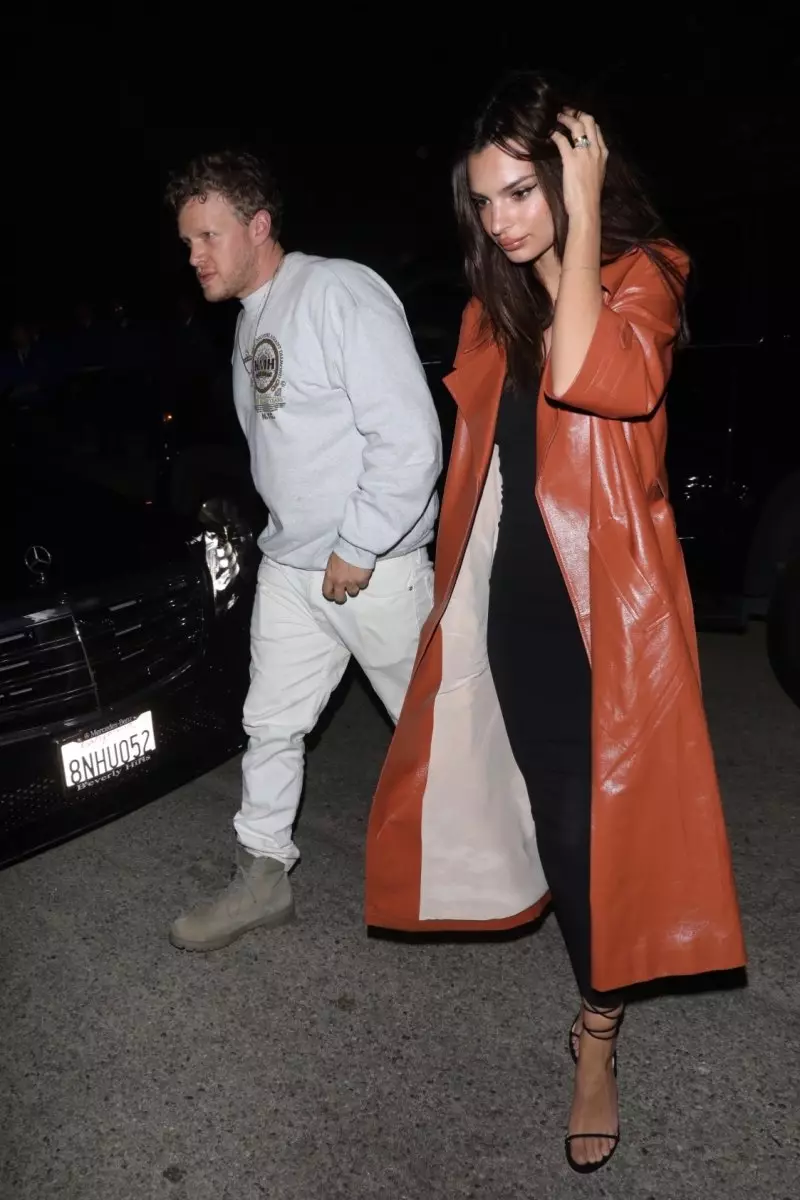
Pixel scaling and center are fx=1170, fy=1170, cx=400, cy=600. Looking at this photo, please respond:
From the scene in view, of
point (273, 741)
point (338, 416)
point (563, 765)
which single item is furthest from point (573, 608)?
point (273, 741)

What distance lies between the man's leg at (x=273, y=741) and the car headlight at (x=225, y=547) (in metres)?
0.45

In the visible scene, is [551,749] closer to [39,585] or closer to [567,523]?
[567,523]

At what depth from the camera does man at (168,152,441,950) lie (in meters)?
2.59

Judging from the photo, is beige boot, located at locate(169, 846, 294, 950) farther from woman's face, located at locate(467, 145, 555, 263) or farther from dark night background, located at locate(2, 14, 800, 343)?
dark night background, located at locate(2, 14, 800, 343)

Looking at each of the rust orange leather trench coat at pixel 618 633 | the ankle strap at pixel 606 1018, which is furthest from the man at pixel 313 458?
the ankle strap at pixel 606 1018

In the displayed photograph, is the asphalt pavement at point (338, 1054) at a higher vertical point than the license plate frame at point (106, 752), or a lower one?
lower

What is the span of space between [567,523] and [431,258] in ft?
12.8

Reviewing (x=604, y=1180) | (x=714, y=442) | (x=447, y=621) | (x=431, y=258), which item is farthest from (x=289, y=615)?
(x=431, y=258)

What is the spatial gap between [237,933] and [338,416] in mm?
1361

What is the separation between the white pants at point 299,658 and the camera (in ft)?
9.06

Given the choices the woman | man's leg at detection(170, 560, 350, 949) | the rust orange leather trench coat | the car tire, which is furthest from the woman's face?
the car tire

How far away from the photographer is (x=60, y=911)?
3.21 m

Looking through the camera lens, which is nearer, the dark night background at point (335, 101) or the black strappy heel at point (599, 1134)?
the black strappy heel at point (599, 1134)

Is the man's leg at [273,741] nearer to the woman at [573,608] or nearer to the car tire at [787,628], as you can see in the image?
the woman at [573,608]
